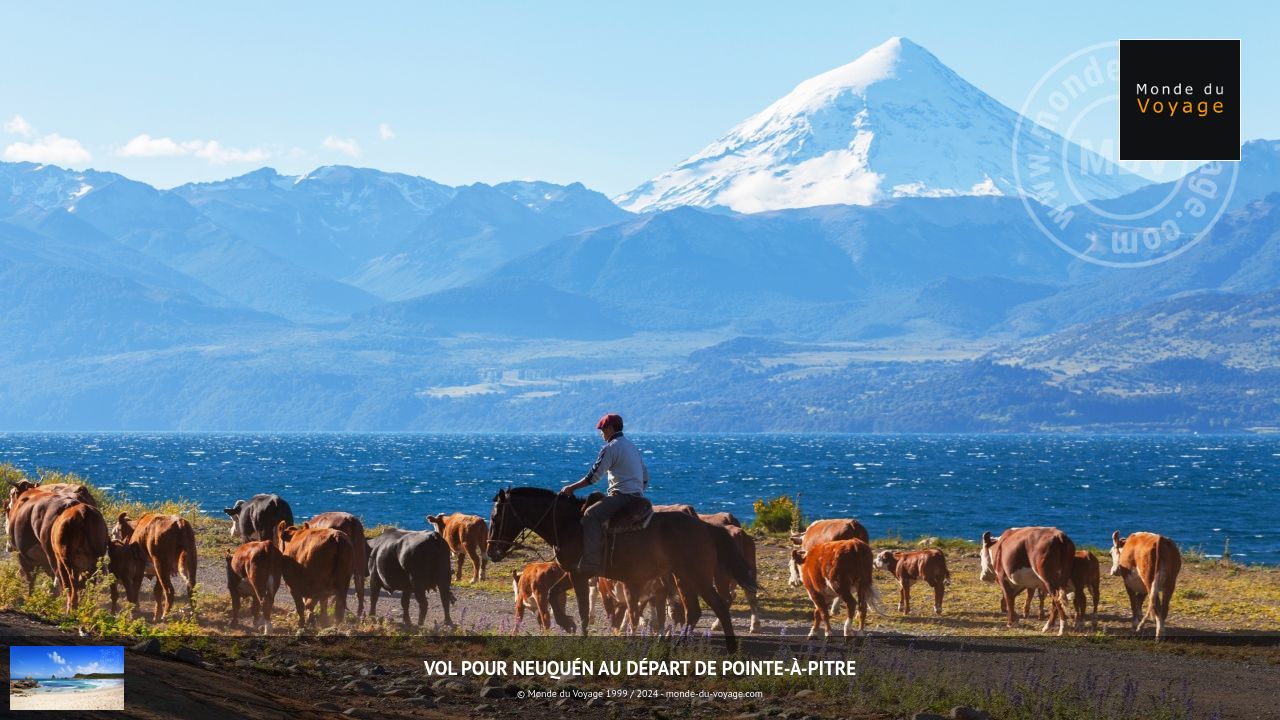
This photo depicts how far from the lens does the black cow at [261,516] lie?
28.5 m

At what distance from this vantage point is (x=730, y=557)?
20.0 metres

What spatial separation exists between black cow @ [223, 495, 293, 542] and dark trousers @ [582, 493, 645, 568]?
10399 millimetres

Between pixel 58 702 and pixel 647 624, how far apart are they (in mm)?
10340

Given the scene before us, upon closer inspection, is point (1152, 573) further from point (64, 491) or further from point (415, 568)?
point (64, 491)

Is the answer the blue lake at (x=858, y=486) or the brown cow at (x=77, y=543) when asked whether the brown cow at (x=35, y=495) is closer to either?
the brown cow at (x=77, y=543)

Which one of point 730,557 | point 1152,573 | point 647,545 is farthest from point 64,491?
point 1152,573

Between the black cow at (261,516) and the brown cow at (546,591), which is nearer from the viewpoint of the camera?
the brown cow at (546,591)

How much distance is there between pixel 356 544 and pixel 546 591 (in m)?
3.21

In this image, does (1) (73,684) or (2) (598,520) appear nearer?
(1) (73,684)

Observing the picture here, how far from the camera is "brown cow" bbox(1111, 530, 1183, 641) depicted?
2262 cm

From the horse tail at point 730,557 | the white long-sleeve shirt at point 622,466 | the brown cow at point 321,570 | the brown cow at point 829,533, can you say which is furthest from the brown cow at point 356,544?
the brown cow at point 829,533

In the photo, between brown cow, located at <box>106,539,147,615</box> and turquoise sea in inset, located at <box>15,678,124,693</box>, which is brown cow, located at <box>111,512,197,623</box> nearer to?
Result: brown cow, located at <box>106,539,147,615</box>

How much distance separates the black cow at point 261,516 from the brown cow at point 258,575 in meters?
6.87

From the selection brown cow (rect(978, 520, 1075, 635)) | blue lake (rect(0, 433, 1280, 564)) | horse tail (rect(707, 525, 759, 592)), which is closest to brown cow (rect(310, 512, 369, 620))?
horse tail (rect(707, 525, 759, 592))
